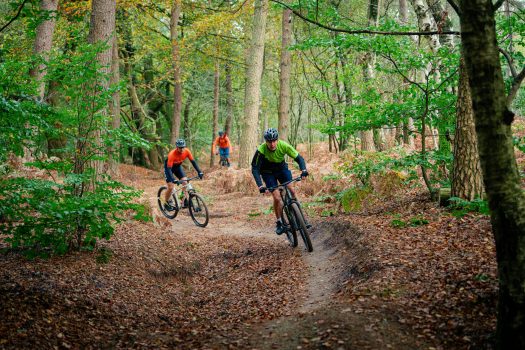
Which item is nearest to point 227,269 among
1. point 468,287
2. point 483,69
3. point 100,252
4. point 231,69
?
point 100,252

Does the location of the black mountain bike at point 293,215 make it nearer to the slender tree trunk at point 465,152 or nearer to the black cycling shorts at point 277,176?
the black cycling shorts at point 277,176

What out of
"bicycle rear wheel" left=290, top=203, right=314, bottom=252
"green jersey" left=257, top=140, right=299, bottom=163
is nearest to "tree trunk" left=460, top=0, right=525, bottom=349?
"bicycle rear wheel" left=290, top=203, right=314, bottom=252

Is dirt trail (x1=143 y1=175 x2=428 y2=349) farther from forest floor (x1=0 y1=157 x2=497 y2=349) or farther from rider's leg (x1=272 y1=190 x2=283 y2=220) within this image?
rider's leg (x1=272 y1=190 x2=283 y2=220)

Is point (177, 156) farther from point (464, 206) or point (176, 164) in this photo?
point (464, 206)

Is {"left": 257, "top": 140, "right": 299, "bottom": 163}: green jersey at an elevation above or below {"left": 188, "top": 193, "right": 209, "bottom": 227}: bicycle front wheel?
above

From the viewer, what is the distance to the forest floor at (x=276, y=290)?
4512 mm

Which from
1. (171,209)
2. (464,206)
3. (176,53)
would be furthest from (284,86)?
(464,206)

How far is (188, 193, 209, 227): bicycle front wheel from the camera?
12.7m

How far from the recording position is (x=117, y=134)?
6.94 metres

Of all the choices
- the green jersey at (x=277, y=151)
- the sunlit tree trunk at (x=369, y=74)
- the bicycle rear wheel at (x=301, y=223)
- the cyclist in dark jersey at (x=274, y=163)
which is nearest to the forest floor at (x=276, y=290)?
the bicycle rear wheel at (x=301, y=223)

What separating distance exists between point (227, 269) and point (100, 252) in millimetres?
2504

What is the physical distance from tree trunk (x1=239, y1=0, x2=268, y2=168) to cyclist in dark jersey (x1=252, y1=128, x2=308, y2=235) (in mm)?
9138

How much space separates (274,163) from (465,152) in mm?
3603

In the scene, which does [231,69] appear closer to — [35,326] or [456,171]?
[456,171]
